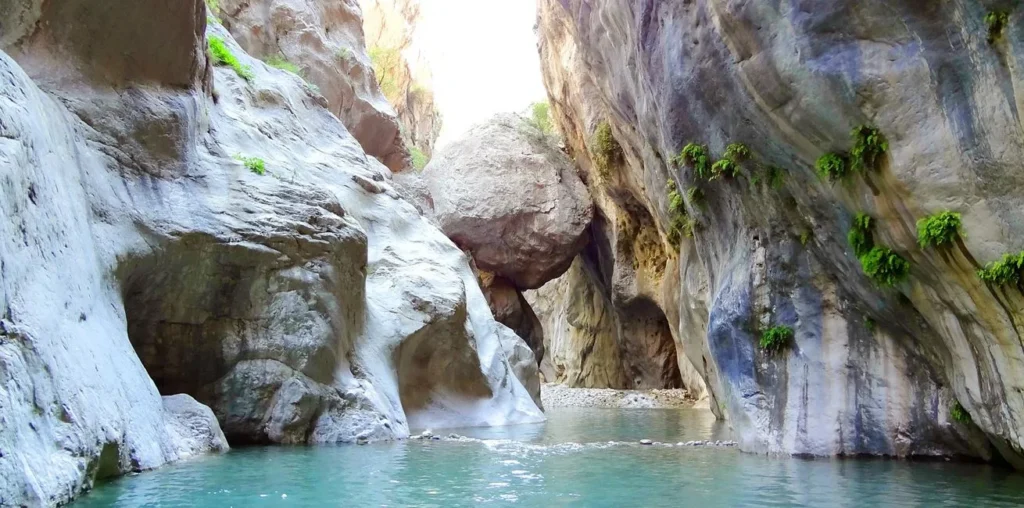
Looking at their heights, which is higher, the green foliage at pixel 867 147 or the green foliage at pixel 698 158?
the green foliage at pixel 698 158

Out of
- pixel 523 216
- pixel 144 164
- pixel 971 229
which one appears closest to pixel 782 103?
pixel 971 229

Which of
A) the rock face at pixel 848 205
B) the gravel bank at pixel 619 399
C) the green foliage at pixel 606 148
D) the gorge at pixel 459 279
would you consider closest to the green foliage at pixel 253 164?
the gorge at pixel 459 279

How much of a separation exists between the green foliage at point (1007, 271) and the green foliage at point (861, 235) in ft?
6.22

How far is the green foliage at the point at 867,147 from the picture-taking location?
32.3 ft

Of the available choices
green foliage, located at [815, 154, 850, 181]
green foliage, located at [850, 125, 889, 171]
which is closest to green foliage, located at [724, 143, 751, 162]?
green foliage, located at [815, 154, 850, 181]

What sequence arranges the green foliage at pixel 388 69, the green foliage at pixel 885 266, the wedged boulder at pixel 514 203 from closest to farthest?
the green foliage at pixel 885 266
the wedged boulder at pixel 514 203
the green foliage at pixel 388 69

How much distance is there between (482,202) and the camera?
120 feet

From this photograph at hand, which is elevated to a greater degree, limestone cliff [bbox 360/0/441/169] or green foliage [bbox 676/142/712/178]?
limestone cliff [bbox 360/0/441/169]

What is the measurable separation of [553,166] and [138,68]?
1059 inches

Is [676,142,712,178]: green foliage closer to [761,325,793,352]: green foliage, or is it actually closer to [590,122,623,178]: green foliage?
[761,325,793,352]: green foliage

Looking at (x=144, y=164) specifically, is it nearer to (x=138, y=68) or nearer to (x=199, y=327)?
A: (x=138, y=68)

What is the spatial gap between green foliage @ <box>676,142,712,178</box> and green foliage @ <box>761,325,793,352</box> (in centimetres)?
292

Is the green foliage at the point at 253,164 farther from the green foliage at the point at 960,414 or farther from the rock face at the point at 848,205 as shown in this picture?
the green foliage at the point at 960,414

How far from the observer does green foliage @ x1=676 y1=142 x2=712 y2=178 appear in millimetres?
13352
